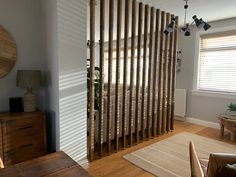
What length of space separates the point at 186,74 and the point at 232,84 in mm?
1075

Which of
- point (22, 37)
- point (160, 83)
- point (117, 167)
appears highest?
point (22, 37)

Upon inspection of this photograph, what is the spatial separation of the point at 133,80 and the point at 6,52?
1.95 meters

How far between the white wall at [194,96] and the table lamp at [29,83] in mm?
3743

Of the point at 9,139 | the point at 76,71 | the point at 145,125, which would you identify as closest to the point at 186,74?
the point at 145,125

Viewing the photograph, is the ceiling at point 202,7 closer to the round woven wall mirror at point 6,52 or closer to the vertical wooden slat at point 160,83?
the vertical wooden slat at point 160,83

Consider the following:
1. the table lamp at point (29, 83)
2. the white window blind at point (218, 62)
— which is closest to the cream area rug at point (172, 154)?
the white window blind at point (218, 62)

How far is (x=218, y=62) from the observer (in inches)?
172

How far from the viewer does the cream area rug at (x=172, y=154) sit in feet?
8.47

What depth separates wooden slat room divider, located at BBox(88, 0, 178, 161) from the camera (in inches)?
113

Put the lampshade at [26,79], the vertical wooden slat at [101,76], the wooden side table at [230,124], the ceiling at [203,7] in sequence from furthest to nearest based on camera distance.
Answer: the wooden side table at [230,124], the ceiling at [203,7], the vertical wooden slat at [101,76], the lampshade at [26,79]

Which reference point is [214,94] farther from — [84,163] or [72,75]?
[72,75]

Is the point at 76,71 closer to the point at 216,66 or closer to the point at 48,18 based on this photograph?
the point at 48,18

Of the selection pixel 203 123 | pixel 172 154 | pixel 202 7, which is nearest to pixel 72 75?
pixel 172 154

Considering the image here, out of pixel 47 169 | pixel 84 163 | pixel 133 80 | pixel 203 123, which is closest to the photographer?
pixel 47 169
